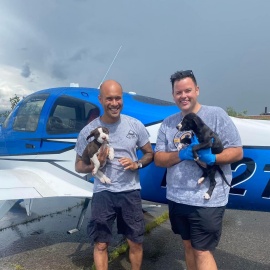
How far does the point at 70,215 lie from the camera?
587 cm

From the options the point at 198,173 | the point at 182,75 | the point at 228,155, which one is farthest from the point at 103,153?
the point at 228,155

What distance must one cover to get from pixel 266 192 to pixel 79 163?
1.77 m

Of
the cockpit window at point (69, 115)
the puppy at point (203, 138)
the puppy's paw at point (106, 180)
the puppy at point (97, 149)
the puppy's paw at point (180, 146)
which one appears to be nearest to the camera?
the puppy at point (203, 138)

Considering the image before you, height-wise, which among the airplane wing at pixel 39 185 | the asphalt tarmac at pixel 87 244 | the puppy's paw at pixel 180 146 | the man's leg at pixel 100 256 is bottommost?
the asphalt tarmac at pixel 87 244

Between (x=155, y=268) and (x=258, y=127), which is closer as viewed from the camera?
(x=258, y=127)

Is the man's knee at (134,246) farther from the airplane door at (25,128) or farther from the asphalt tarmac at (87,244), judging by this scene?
the airplane door at (25,128)

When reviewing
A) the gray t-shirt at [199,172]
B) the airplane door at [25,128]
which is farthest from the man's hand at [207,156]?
the airplane door at [25,128]

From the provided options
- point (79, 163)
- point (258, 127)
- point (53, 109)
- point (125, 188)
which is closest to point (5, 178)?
point (53, 109)

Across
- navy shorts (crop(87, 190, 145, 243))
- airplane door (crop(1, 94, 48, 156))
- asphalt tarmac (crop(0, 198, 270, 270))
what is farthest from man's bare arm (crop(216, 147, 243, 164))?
airplane door (crop(1, 94, 48, 156))

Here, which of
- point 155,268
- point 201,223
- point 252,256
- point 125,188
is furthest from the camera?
point 252,256

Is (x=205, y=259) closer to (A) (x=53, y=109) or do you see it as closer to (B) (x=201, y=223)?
(B) (x=201, y=223)

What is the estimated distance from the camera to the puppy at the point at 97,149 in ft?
8.53

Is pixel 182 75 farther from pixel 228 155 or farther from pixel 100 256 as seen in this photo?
pixel 100 256

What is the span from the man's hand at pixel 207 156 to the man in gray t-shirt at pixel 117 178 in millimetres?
618
